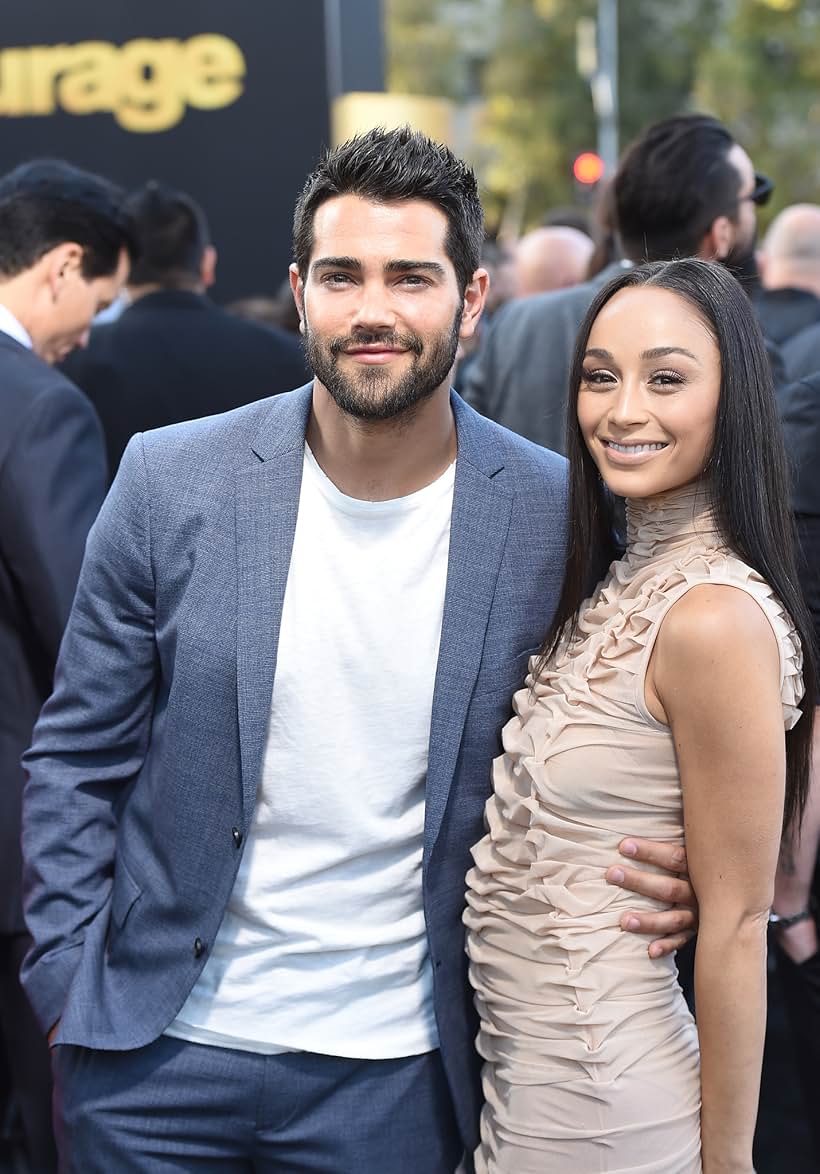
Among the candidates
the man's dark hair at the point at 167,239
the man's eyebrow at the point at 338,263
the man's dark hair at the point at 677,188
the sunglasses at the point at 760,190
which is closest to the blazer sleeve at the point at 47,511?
the man's eyebrow at the point at 338,263

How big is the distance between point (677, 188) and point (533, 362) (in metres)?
0.82

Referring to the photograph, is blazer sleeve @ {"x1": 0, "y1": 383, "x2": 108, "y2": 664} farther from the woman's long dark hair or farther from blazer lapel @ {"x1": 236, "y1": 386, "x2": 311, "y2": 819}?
the woman's long dark hair

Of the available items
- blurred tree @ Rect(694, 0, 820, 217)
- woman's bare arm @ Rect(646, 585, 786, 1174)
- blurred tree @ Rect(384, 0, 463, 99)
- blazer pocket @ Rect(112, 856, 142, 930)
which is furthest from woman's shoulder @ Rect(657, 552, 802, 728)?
blurred tree @ Rect(384, 0, 463, 99)

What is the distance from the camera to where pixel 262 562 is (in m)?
2.33

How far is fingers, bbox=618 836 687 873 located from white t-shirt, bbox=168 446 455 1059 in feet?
1.15

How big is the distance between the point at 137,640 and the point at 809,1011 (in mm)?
1974

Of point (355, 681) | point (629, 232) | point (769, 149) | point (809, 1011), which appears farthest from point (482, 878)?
point (769, 149)

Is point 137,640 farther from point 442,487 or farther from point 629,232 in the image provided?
point 629,232

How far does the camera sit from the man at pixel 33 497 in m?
3.18

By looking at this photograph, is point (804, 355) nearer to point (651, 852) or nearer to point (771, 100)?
point (651, 852)

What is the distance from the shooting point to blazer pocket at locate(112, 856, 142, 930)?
242 cm

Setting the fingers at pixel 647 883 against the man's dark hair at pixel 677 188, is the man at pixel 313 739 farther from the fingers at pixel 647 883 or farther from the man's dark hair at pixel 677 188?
the man's dark hair at pixel 677 188

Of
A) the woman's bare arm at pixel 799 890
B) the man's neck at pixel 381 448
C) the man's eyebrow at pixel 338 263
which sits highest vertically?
the man's eyebrow at pixel 338 263

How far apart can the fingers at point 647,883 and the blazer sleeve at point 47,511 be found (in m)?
1.49
